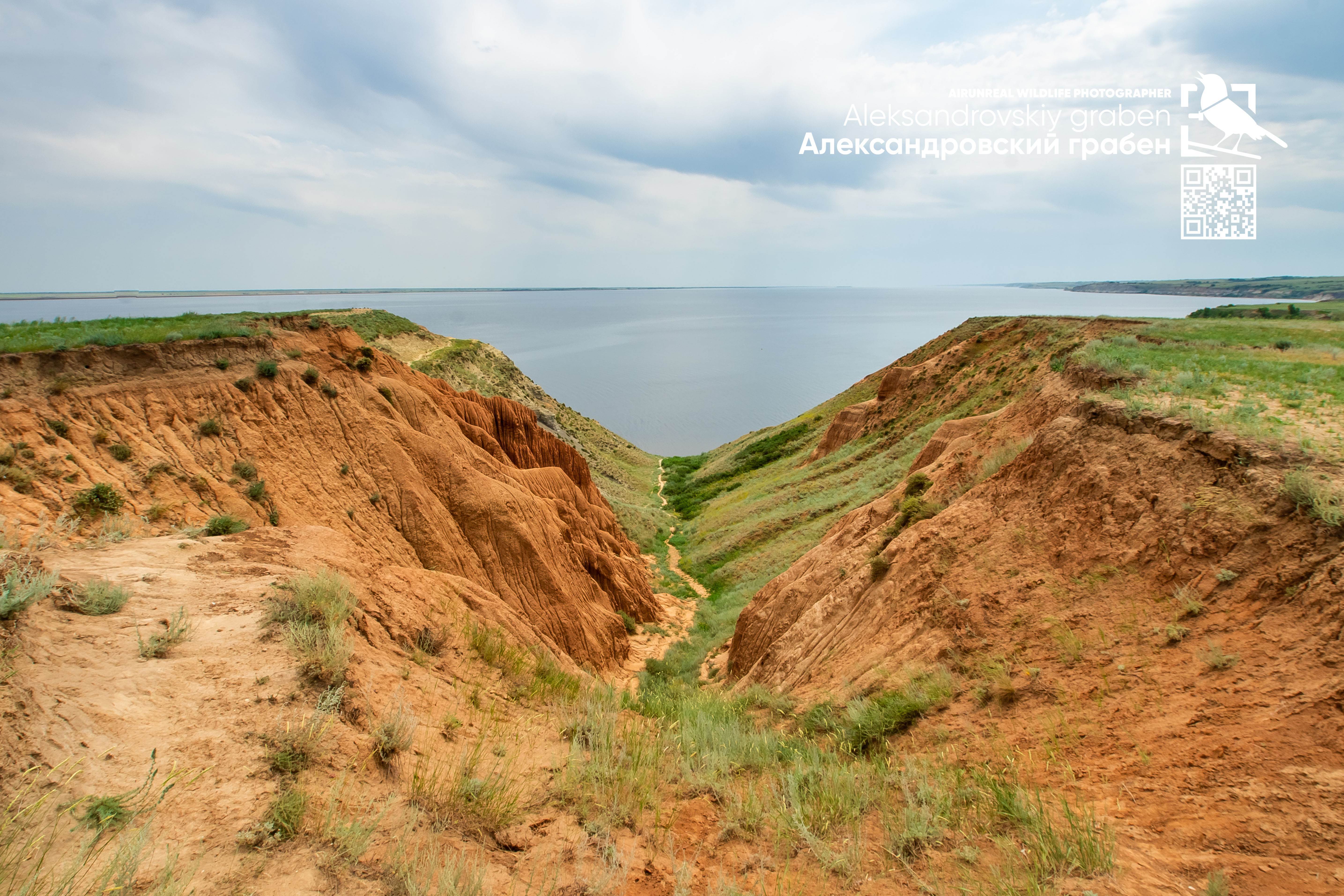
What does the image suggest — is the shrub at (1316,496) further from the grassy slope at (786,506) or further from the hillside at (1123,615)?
the grassy slope at (786,506)

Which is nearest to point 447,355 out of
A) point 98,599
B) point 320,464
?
point 320,464

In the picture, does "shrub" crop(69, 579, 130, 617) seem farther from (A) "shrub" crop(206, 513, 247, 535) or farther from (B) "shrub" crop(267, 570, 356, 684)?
(A) "shrub" crop(206, 513, 247, 535)

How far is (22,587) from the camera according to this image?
216 inches

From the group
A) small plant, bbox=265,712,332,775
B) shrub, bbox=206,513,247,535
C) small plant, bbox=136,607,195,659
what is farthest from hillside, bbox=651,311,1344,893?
shrub, bbox=206,513,247,535

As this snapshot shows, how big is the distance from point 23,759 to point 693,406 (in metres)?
91.1

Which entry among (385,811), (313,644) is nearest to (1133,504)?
(385,811)

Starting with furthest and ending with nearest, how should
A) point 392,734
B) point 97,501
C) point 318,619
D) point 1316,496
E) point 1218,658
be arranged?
point 97,501 → point 318,619 → point 1316,496 → point 1218,658 → point 392,734

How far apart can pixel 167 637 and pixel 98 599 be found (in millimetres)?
947

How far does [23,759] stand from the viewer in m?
4.21

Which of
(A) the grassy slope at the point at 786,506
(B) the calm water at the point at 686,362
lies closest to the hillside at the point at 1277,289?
(B) the calm water at the point at 686,362

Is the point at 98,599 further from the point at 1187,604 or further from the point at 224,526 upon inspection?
the point at 1187,604

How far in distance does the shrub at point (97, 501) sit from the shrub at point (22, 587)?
5.67 m

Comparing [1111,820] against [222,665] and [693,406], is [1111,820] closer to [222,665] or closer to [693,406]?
[222,665]

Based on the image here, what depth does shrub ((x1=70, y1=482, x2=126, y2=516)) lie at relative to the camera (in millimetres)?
10398
